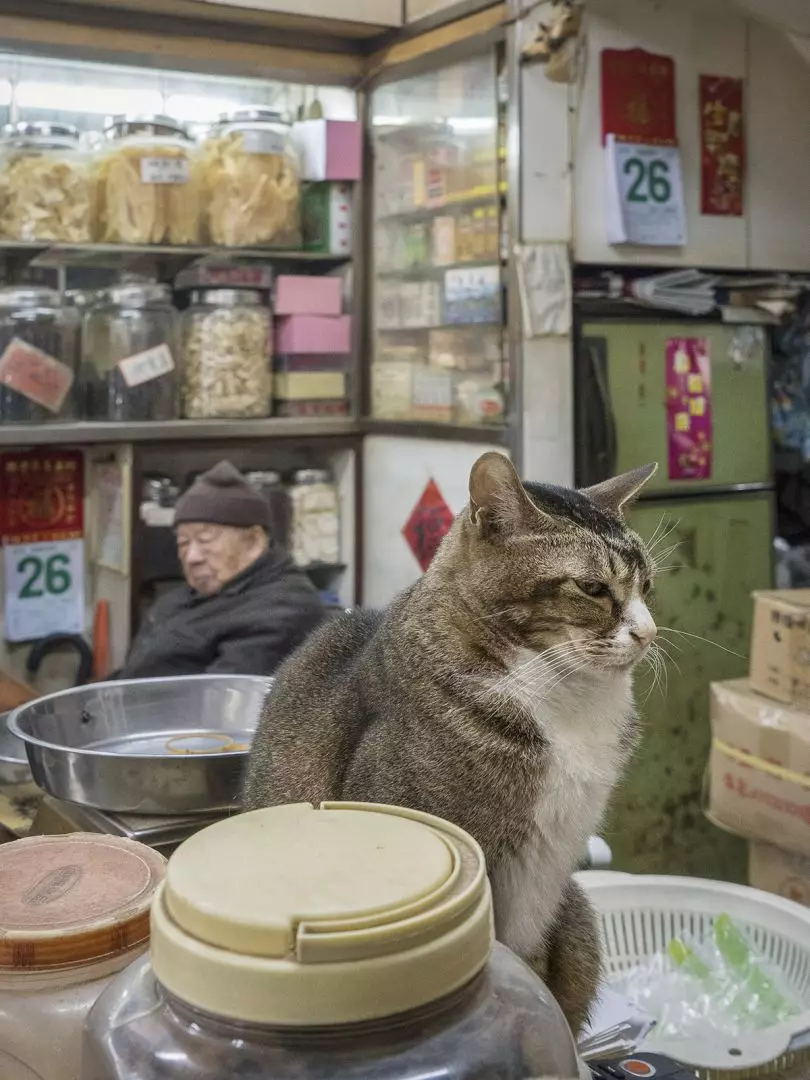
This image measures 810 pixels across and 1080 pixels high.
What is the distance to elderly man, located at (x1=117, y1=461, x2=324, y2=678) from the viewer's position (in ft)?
8.80

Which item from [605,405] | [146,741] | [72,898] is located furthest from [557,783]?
[605,405]

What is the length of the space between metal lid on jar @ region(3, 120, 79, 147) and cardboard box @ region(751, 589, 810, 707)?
2109mm

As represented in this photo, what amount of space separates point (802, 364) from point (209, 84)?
1.90 m

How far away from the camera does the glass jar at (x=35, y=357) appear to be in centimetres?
302

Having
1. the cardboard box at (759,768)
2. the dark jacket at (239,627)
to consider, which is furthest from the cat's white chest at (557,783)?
the dark jacket at (239,627)

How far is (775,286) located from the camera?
3.28m

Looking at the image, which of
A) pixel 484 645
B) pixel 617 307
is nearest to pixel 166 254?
pixel 617 307

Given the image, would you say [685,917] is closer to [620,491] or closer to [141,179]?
[620,491]

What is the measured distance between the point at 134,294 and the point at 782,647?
194 centimetres

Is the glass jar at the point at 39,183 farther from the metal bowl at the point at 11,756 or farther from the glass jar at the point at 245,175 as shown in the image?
the metal bowl at the point at 11,756

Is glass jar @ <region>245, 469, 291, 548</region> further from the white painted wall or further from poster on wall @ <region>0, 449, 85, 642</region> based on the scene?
poster on wall @ <region>0, 449, 85, 642</region>

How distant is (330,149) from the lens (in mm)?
3402

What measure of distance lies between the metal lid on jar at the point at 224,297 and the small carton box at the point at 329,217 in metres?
0.28

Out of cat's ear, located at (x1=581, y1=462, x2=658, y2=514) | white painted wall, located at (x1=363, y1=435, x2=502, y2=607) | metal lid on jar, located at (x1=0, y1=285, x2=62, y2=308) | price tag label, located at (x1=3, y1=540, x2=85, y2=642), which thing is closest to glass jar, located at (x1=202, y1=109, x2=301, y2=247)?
metal lid on jar, located at (x1=0, y1=285, x2=62, y2=308)
